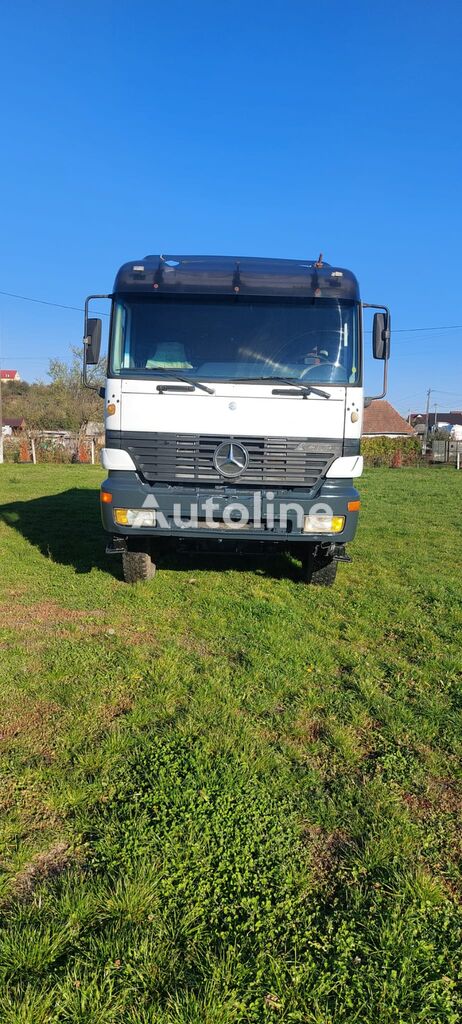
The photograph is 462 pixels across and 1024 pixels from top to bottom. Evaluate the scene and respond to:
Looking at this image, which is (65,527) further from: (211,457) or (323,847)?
(323,847)

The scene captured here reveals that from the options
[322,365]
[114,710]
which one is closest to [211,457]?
[322,365]

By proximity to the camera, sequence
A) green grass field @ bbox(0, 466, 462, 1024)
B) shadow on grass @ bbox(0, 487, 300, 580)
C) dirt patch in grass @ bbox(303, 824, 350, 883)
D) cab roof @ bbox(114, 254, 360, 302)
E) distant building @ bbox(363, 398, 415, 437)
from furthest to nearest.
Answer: distant building @ bbox(363, 398, 415, 437), shadow on grass @ bbox(0, 487, 300, 580), cab roof @ bbox(114, 254, 360, 302), dirt patch in grass @ bbox(303, 824, 350, 883), green grass field @ bbox(0, 466, 462, 1024)

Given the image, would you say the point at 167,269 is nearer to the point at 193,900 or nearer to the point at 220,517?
the point at 220,517

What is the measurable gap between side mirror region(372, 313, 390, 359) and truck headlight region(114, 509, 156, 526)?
8.03 feet

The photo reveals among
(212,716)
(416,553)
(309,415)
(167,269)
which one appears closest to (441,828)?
(212,716)

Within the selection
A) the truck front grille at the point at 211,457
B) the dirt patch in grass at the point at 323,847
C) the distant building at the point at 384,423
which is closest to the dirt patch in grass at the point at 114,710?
the dirt patch in grass at the point at 323,847

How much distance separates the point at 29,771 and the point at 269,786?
984 mm

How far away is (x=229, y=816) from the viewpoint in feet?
6.67

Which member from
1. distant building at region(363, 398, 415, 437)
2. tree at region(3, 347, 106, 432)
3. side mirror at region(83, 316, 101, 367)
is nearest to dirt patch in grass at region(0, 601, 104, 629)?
side mirror at region(83, 316, 101, 367)

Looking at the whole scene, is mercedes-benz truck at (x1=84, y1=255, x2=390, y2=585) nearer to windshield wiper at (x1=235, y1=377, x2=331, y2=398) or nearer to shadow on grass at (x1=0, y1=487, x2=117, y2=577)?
windshield wiper at (x1=235, y1=377, x2=331, y2=398)

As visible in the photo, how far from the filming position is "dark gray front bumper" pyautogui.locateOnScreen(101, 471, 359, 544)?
4.34m

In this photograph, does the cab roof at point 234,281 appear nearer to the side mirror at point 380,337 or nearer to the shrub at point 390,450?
the side mirror at point 380,337

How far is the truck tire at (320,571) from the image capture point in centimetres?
527

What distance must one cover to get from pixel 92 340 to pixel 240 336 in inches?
53.8
